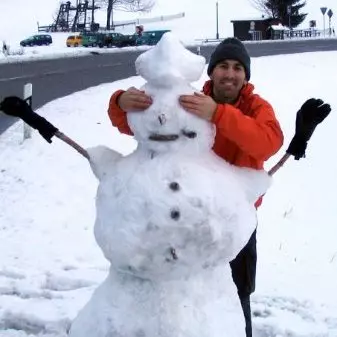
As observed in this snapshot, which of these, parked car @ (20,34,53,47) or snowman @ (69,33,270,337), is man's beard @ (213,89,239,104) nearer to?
snowman @ (69,33,270,337)

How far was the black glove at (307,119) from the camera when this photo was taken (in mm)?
2912

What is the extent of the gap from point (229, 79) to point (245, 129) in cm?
51

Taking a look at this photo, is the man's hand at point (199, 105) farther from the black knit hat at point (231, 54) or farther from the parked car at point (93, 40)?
the parked car at point (93, 40)

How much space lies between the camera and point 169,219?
2.59 meters

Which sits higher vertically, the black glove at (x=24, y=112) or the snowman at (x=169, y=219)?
the black glove at (x=24, y=112)

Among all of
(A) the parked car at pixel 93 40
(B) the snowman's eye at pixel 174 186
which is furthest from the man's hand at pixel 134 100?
(A) the parked car at pixel 93 40

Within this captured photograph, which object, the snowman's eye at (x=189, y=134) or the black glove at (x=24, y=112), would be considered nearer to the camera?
the snowman's eye at (x=189, y=134)

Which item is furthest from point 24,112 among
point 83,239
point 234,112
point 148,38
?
point 148,38

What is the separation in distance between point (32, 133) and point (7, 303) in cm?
487

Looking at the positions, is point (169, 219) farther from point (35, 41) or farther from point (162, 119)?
point (35, 41)

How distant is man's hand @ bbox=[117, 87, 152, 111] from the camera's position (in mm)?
2686

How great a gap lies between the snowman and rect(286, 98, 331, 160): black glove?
0.77 feet

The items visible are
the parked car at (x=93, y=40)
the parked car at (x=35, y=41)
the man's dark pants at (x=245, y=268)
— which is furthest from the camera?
the parked car at (x=35, y=41)

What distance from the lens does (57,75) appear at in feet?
61.3
